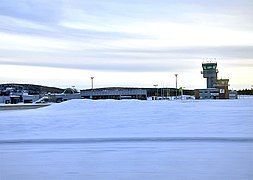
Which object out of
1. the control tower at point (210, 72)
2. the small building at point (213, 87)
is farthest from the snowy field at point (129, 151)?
the control tower at point (210, 72)

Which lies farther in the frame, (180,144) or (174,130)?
(174,130)

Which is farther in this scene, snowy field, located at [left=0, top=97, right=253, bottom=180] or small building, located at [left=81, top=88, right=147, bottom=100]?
small building, located at [left=81, top=88, right=147, bottom=100]

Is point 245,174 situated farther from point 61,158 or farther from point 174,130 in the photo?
point 174,130

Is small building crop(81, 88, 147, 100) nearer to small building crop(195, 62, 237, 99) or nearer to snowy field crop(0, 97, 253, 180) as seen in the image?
small building crop(195, 62, 237, 99)

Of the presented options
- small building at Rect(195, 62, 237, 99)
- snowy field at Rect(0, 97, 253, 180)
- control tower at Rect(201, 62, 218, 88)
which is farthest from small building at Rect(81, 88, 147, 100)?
snowy field at Rect(0, 97, 253, 180)

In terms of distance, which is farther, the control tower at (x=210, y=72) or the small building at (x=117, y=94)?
the control tower at (x=210, y=72)

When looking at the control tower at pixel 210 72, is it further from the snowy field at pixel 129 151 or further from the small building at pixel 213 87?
the snowy field at pixel 129 151

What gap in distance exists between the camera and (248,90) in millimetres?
125250

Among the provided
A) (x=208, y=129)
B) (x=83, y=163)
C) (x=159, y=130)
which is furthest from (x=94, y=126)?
(x=83, y=163)

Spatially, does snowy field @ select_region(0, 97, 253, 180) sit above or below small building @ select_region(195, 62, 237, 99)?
below

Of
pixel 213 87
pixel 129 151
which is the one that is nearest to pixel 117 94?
pixel 213 87

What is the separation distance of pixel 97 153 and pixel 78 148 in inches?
32.3

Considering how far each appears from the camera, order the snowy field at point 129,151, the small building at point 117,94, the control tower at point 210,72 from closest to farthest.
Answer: the snowy field at point 129,151 → the small building at point 117,94 → the control tower at point 210,72

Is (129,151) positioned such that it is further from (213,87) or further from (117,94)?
(213,87)
